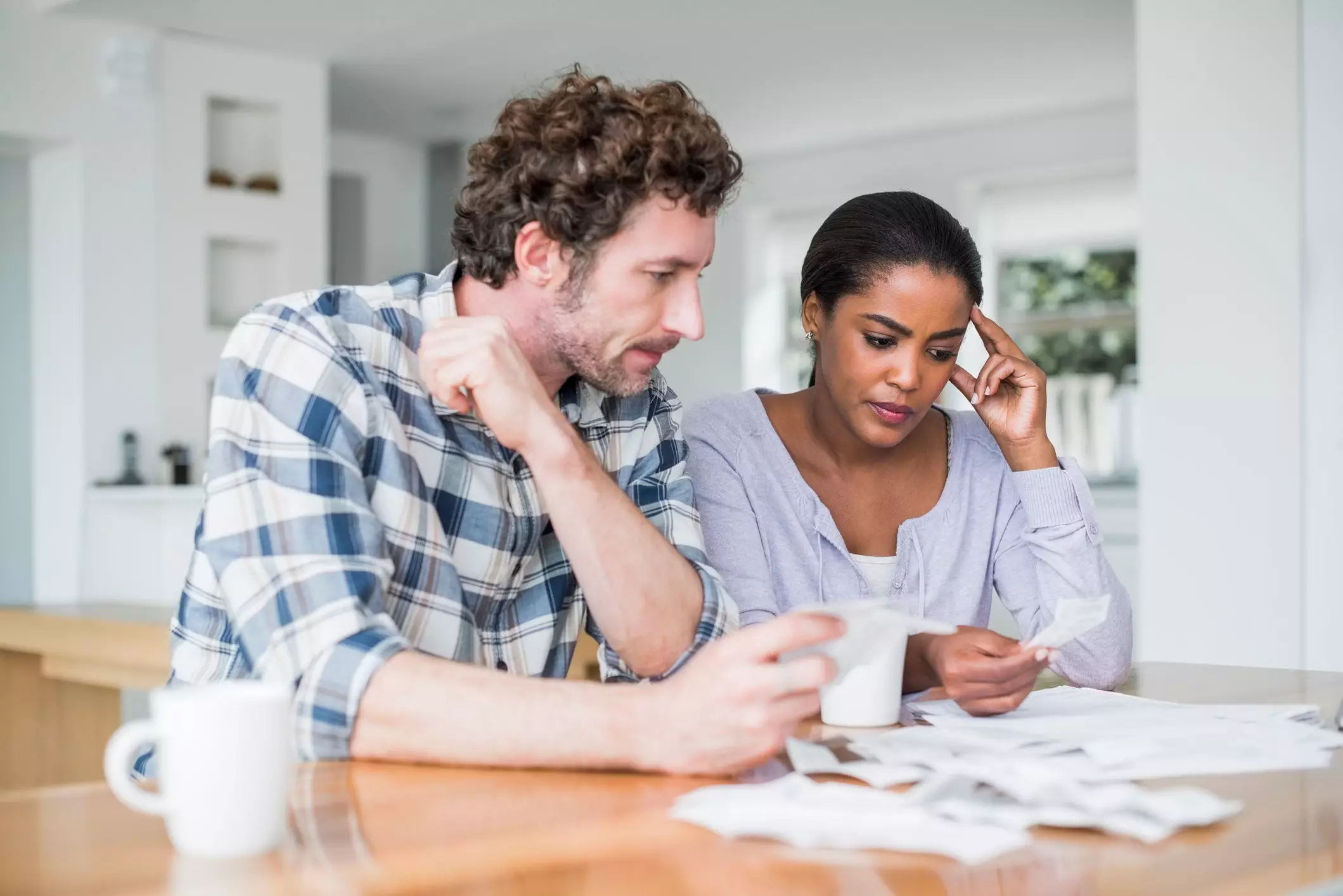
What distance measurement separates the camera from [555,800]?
0.88 metres

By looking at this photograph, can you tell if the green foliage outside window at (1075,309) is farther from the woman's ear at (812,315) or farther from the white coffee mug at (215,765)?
the white coffee mug at (215,765)

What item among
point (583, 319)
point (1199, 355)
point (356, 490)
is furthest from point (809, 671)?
point (1199, 355)

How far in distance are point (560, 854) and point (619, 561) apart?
0.50 m

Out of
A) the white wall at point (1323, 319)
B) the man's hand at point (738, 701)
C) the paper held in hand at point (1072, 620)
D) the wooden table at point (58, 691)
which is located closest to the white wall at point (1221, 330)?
the white wall at point (1323, 319)

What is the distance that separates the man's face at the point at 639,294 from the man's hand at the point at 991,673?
406mm

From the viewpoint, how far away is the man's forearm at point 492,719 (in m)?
0.96

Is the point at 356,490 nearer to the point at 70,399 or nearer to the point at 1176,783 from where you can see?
the point at 1176,783

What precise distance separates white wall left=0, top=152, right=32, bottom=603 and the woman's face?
4403 millimetres

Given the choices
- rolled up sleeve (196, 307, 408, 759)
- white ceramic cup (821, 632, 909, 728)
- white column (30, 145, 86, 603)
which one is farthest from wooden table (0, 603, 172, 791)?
white ceramic cup (821, 632, 909, 728)

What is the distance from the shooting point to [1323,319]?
2.73 meters

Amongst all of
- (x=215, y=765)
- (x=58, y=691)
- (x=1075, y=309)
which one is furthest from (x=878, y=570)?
(x=1075, y=309)

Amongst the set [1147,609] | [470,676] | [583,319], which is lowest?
[1147,609]

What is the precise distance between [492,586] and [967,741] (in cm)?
51

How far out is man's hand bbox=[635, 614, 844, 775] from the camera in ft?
3.05
